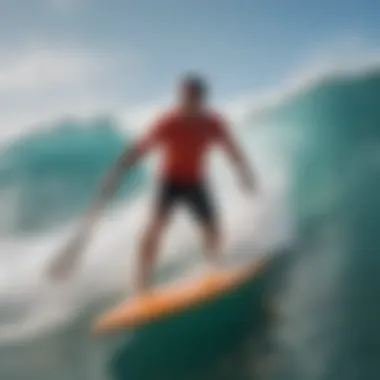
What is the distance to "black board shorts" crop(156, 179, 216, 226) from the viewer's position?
1.34 meters

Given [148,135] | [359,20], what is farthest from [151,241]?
[359,20]

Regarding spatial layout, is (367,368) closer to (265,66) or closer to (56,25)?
(265,66)

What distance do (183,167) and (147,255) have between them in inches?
5.8

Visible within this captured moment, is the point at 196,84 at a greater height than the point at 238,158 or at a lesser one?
greater

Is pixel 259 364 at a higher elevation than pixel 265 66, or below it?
below

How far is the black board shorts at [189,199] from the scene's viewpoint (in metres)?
1.34

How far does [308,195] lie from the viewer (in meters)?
Answer: 1.38

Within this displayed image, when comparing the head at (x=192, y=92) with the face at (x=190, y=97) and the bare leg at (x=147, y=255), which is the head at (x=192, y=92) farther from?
the bare leg at (x=147, y=255)

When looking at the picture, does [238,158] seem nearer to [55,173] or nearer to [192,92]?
[192,92]

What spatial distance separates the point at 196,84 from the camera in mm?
1375

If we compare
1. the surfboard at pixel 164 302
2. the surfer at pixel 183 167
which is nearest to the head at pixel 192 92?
the surfer at pixel 183 167

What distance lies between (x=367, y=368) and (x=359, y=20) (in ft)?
1.84

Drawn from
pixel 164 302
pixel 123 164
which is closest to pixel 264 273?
pixel 164 302

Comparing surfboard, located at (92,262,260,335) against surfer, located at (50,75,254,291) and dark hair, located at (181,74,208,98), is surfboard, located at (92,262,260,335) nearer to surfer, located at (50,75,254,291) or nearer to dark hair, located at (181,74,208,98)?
surfer, located at (50,75,254,291)
